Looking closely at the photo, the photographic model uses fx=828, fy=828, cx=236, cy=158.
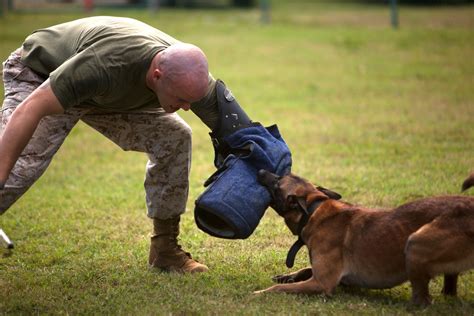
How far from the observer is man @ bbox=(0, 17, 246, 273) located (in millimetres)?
4574

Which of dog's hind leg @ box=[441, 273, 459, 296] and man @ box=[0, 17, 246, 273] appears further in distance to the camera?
dog's hind leg @ box=[441, 273, 459, 296]

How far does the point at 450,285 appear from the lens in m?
4.91

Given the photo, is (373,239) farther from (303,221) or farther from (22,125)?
(22,125)

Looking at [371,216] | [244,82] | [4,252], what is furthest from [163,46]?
[244,82]

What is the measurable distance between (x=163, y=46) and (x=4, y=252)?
7.65 ft

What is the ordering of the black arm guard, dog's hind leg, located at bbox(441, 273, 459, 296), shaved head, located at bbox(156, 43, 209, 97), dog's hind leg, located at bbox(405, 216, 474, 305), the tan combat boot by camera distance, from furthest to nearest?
the tan combat boot, the black arm guard, dog's hind leg, located at bbox(441, 273, 459, 296), shaved head, located at bbox(156, 43, 209, 97), dog's hind leg, located at bbox(405, 216, 474, 305)

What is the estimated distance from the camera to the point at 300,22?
23094 millimetres

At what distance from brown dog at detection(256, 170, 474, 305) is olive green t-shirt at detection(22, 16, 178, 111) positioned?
998mm

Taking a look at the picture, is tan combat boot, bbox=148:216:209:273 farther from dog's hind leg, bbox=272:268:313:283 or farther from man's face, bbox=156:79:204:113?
man's face, bbox=156:79:204:113

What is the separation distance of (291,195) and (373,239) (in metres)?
0.59

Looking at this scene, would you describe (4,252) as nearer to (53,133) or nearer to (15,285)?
(15,285)

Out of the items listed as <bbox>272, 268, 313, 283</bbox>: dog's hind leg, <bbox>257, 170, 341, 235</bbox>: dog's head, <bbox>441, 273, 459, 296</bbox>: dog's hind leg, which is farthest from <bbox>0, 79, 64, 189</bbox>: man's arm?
<bbox>441, 273, 459, 296</bbox>: dog's hind leg

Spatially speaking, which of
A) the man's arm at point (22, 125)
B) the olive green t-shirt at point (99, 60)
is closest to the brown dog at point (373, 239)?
the olive green t-shirt at point (99, 60)

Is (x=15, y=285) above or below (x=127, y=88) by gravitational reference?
below
